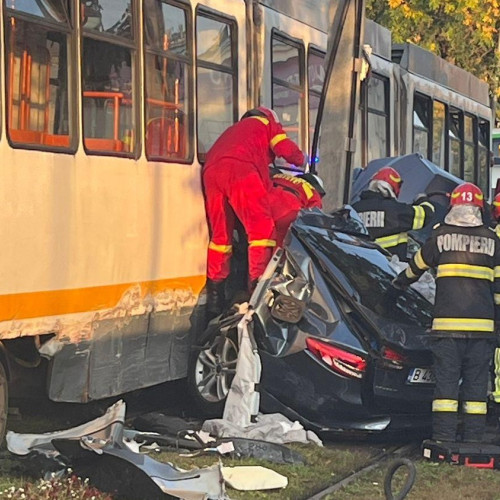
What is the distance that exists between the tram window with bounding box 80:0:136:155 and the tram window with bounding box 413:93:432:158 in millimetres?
7958

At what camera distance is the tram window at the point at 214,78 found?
966 cm

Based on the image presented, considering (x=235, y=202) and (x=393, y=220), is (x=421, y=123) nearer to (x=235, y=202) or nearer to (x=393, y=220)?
(x=393, y=220)

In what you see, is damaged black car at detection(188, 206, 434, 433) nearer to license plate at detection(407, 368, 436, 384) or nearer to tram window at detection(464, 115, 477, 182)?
license plate at detection(407, 368, 436, 384)

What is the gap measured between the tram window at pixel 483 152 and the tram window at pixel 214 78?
10037mm

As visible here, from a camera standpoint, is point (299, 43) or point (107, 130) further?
point (299, 43)

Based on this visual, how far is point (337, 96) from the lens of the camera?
11.8 meters

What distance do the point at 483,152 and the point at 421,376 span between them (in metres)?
11.7

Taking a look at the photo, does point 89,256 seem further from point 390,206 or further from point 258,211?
point 390,206

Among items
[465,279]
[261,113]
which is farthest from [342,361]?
[261,113]

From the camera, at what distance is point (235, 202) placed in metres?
9.46

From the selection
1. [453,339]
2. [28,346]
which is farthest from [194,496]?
[453,339]

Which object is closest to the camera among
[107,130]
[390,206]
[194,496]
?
[194,496]

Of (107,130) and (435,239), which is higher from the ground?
(107,130)

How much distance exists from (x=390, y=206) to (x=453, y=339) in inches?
122
